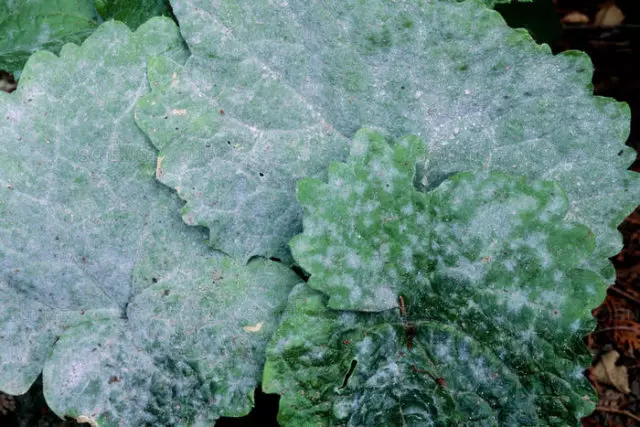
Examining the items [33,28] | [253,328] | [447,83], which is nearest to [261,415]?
[253,328]

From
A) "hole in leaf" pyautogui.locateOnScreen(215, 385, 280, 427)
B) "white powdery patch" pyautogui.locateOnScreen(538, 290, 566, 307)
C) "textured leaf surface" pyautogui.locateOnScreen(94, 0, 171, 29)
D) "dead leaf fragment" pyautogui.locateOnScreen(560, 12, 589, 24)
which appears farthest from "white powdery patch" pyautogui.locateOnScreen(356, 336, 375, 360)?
"dead leaf fragment" pyautogui.locateOnScreen(560, 12, 589, 24)

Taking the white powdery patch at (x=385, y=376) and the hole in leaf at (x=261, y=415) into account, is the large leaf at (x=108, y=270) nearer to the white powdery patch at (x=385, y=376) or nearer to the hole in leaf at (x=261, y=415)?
the white powdery patch at (x=385, y=376)

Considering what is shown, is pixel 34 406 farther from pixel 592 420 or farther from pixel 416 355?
pixel 592 420

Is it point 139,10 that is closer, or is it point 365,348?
point 365,348

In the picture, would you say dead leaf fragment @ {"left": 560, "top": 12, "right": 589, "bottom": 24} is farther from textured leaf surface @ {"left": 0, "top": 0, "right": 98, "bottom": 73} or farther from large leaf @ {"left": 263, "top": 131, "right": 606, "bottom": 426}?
textured leaf surface @ {"left": 0, "top": 0, "right": 98, "bottom": 73}

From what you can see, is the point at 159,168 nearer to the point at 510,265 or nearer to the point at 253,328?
the point at 253,328

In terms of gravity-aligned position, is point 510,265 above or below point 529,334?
above

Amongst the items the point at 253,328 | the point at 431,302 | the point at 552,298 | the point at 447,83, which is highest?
the point at 447,83
